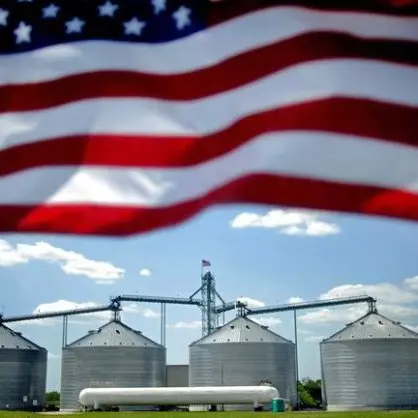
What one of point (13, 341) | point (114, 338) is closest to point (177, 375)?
point (114, 338)

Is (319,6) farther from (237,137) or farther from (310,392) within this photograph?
(310,392)

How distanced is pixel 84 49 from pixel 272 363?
8233cm

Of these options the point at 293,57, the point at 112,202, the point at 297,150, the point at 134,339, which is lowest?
the point at 112,202

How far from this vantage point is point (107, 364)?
86.2 m

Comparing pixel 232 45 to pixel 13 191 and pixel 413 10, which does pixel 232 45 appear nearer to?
pixel 413 10

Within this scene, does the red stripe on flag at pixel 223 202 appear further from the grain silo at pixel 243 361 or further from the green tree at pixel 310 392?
the green tree at pixel 310 392

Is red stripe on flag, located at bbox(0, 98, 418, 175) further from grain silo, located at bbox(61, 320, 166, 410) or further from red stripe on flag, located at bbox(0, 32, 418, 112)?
grain silo, located at bbox(61, 320, 166, 410)

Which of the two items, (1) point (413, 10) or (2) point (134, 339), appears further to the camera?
(2) point (134, 339)

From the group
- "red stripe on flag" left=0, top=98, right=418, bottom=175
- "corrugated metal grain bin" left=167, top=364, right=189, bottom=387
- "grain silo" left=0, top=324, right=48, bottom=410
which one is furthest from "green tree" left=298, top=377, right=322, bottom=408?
"red stripe on flag" left=0, top=98, right=418, bottom=175

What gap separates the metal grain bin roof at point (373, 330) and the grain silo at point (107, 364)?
21.5 metres

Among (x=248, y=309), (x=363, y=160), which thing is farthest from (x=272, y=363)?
(x=363, y=160)

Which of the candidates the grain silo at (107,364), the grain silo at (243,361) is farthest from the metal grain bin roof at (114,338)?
the grain silo at (243,361)

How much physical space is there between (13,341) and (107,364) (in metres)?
14.5

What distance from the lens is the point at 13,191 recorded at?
510cm
